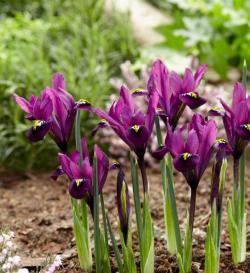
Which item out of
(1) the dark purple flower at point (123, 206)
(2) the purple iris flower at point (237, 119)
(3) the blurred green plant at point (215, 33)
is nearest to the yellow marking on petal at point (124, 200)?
(1) the dark purple flower at point (123, 206)

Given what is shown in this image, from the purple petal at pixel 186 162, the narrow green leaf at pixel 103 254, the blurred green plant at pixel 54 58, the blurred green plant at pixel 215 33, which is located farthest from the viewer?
the blurred green plant at pixel 215 33

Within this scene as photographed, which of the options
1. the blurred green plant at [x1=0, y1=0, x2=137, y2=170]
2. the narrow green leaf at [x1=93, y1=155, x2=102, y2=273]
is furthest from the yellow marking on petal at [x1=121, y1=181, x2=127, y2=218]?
the blurred green plant at [x1=0, y1=0, x2=137, y2=170]

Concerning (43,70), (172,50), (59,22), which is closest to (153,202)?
(43,70)

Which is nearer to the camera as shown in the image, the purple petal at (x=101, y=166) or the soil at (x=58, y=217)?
the purple petal at (x=101, y=166)

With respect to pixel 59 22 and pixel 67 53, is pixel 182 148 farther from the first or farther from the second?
pixel 59 22

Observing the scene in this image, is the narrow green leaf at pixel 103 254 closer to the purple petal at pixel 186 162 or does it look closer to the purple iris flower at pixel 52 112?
the purple iris flower at pixel 52 112

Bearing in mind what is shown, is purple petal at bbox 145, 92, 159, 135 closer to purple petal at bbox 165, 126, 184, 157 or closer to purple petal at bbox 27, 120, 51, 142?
purple petal at bbox 165, 126, 184, 157
